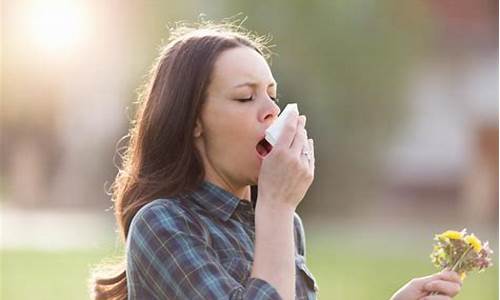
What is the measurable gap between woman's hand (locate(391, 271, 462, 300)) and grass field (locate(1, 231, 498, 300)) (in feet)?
22.6

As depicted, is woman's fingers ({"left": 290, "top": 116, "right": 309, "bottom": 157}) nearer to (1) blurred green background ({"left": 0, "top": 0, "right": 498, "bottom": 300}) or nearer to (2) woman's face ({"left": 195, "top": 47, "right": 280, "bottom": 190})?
(2) woman's face ({"left": 195, "top": 47, "right": 280, "bottom": 190})

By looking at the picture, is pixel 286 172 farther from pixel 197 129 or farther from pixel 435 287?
pixel 435 287

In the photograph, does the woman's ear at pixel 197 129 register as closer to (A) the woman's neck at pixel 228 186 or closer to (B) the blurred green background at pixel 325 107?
(A) the woman's neck at pixel 228 186

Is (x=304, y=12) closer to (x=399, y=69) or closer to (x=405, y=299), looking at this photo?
(x=399, y=69)

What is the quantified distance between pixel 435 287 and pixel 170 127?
2.57ft

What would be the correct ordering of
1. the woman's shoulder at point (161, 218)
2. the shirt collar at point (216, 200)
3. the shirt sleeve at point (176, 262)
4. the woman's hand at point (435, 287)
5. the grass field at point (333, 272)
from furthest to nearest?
1. the grass field at point (333, 272)
2. the woman's hand at point (435, 287)
3. the shirt collar at point (216, 200)
4. the woman's shoulder at point (161, 218)
5. the shirt sleeve at point (176, 262)

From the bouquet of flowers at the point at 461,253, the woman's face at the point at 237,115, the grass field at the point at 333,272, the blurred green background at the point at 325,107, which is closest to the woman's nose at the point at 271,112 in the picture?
the woman's face at the point at 237,115

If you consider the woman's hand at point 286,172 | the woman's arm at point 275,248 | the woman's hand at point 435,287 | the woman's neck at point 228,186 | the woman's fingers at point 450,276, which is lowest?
the woman's hand at point 435,287

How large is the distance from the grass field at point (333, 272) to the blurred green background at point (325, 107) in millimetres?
610

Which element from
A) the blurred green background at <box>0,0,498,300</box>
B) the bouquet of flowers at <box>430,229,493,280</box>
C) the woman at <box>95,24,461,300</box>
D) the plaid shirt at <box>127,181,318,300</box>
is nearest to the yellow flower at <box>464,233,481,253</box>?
the bouquet of flowers at <box>430,229,493,280</box>

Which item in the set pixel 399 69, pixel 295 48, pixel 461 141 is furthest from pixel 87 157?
pixel 461 141

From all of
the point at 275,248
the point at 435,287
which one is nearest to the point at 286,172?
the point at 275,248

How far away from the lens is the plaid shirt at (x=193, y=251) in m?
2.54

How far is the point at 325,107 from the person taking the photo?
65.7 ft
